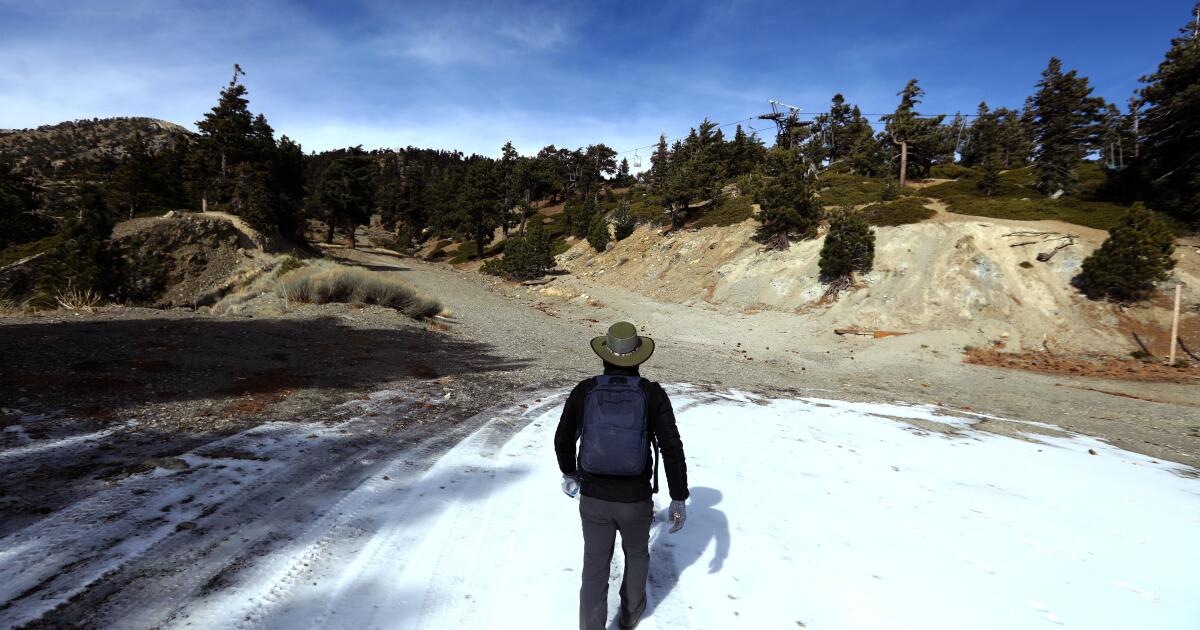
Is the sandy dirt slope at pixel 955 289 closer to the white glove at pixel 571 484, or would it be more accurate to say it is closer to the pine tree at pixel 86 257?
the white glove at pixel 571 484

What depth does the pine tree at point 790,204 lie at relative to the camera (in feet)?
89.2

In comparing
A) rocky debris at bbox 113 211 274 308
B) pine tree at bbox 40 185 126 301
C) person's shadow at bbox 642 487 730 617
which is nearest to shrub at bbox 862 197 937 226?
person's shadow at bbox 642 487 730 617

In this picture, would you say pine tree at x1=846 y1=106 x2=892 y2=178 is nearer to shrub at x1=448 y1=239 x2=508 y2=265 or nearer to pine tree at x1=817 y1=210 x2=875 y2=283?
pine tree at x1=817 y1=210 x2=875 y2=283

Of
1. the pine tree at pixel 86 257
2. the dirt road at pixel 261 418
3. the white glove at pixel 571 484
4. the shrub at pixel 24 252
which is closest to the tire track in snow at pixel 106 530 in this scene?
the dirt road at pixel 261 418

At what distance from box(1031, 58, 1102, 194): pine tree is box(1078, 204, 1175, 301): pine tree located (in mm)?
15920

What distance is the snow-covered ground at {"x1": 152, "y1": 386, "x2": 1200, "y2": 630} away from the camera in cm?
306

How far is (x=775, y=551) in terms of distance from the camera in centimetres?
399

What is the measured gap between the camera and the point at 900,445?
23.9ft

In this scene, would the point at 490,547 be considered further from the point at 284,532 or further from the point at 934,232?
the point at 934,232

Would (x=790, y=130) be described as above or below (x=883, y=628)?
above

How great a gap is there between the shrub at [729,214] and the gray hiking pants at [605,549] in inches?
1314

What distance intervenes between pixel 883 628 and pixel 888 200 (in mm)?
32748

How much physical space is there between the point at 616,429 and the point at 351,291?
55.9 feet

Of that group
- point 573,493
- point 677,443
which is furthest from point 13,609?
point 677,443
